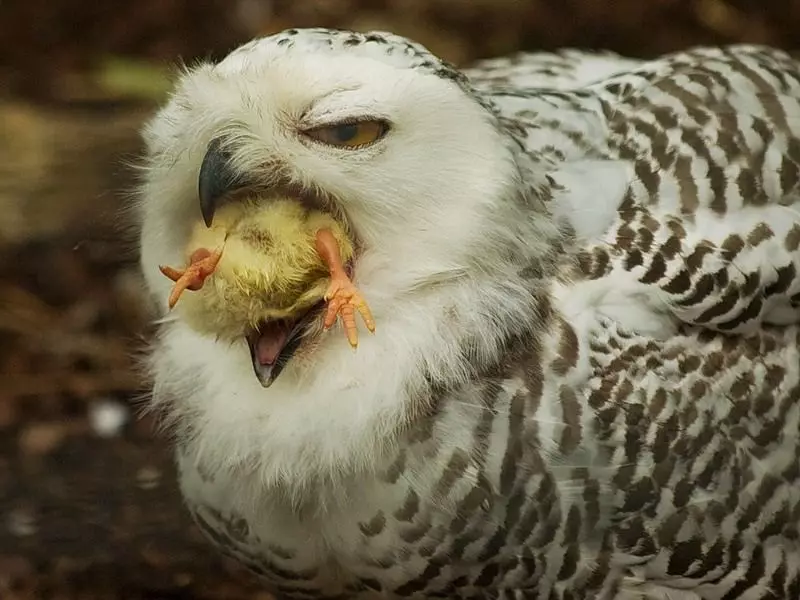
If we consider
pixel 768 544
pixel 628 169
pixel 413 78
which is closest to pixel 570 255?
pixel 628 169

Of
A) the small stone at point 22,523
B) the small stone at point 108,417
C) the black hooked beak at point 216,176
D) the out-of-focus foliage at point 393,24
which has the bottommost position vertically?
the small stone at point 108,417

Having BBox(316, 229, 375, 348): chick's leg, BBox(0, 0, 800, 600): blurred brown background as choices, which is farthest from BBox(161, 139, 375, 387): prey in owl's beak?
BBox(0, 0, 800, 600): blurred brown background

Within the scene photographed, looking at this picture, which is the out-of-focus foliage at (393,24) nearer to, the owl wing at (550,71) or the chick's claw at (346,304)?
the owl wing at (550,71)

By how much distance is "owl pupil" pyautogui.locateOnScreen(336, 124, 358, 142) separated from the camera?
38.9 inches

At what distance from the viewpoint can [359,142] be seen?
100 centimetres

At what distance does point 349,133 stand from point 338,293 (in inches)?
5.4

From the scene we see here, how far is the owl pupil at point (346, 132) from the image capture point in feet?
3.24

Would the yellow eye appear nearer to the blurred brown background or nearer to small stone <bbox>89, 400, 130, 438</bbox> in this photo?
the blurred brown background

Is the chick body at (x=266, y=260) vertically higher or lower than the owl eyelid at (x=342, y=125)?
lower

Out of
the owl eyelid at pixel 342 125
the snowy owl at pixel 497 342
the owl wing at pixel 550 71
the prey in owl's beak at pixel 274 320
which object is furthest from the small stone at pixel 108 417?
the owl eyelid at pixel 342 125

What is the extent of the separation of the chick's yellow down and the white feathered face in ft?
0.07

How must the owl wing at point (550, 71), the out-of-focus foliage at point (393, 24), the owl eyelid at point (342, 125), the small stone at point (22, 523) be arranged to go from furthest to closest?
1. the out-of-focus foliage at point (393, 24)
2. the small stone at point (22, 523)
3. the owl wing at point (550, 71)
4. the owl eyelid at point (342, 125)

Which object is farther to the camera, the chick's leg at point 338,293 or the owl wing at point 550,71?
the owl wing at point 550,71

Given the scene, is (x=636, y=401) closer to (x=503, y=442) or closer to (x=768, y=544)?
(x=503, y=442)
